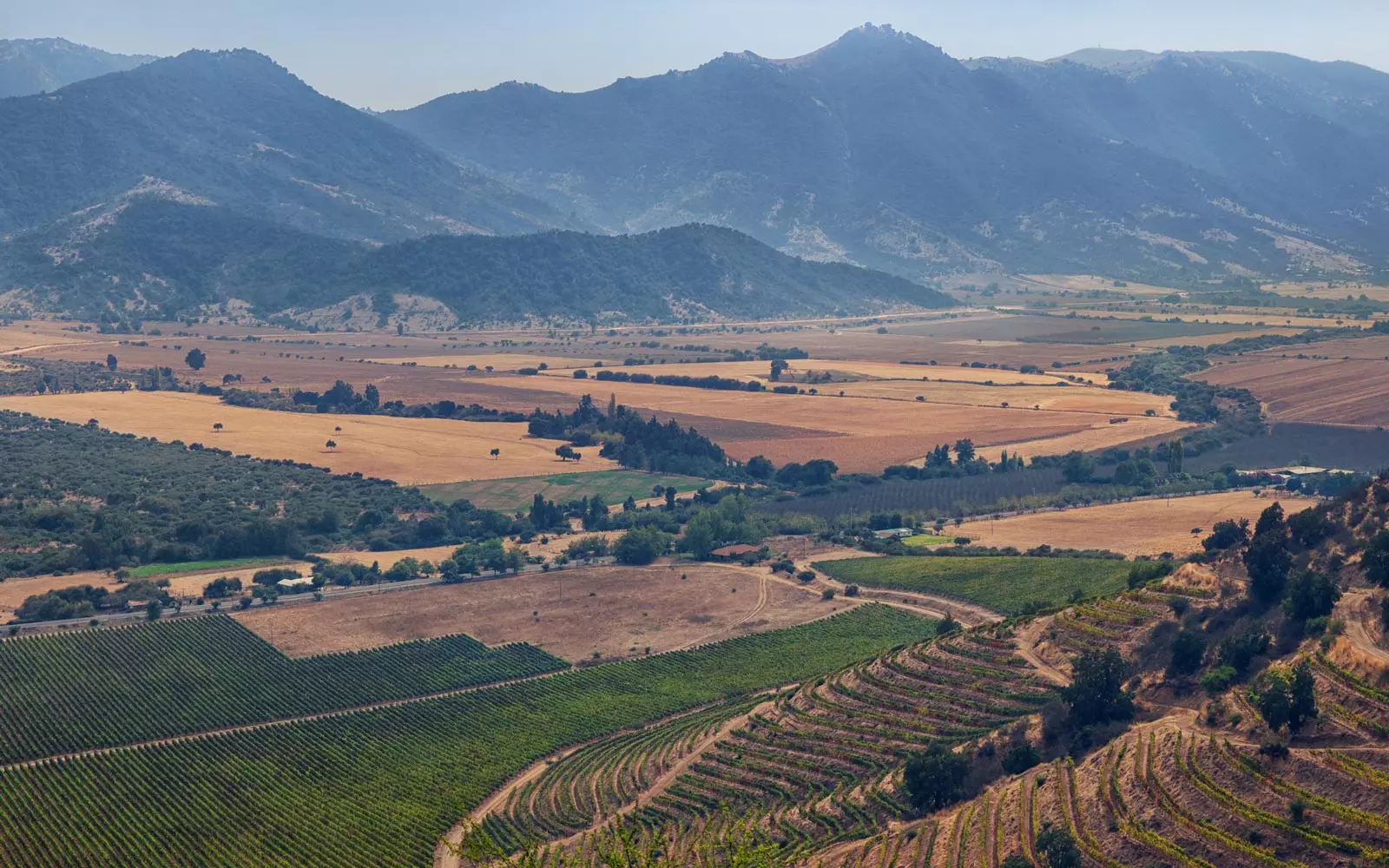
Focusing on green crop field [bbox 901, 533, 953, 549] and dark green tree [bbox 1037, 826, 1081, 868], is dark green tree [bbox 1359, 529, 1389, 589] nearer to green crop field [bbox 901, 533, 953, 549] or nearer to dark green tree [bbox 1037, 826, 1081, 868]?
dark green tree [bbox 1037, 826, 1081, 868]

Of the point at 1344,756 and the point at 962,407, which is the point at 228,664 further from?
the point at 962,407

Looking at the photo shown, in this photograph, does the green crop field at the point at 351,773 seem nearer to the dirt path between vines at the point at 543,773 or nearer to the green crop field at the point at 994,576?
the dirt path between vines at the point at 543,773

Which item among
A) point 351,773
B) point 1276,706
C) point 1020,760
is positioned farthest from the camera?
point 351,773

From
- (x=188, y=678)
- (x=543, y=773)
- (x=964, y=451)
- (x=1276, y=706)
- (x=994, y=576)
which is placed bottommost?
(x=543, y=773)

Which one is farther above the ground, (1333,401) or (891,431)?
(1333,401)

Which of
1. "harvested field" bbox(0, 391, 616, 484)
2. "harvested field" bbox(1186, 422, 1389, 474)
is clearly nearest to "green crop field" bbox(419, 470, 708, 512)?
"harvested field" bbox(0, 391, 616, 484)

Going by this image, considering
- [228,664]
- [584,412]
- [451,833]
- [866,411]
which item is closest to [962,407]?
[866,411]

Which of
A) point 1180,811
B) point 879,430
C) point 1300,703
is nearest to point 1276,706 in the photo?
point 1300,703

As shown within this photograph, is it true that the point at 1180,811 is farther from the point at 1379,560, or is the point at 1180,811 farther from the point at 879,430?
the point at 879,430
